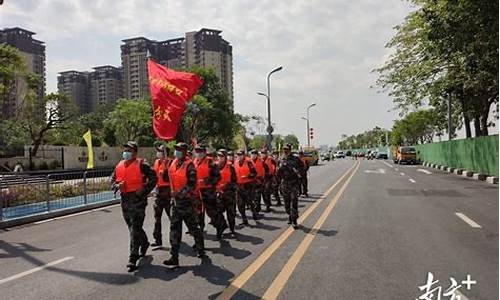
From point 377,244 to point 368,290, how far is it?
9.49 feet

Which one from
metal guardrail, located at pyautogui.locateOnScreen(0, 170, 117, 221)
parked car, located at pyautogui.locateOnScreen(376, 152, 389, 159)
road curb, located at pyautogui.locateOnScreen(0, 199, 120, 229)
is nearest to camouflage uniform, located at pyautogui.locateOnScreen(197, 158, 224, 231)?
road curb, located at pyautogui.locateOnScreen(0, 199, 120, 229)

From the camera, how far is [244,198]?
11.9 m

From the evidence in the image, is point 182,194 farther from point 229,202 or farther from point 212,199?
point 229,202

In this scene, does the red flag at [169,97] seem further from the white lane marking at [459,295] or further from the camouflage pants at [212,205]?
the white lane marking at [459,295]

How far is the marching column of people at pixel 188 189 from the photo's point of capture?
755 centimetres

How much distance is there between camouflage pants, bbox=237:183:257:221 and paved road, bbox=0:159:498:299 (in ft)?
1.73

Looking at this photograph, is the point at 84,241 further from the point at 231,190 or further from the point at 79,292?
the point at 79,292

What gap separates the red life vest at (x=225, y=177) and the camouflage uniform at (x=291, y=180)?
45.5 inches

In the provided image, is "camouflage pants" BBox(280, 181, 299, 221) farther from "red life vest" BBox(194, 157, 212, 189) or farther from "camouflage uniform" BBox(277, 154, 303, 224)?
"red life vest" BBox(194, 157, 212, 189)

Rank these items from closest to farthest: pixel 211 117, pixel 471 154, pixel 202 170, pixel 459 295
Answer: pixel 459 295
pixel 202 170
pixel 471 154
pixel 211 117

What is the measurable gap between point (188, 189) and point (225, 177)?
314cm

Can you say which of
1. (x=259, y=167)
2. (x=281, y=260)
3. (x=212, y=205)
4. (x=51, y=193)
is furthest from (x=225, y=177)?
(x=51, y=193)

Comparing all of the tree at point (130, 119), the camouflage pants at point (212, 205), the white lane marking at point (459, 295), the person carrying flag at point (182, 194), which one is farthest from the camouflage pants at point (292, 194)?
the tree at point (130, 119)

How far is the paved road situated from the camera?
6.04m
